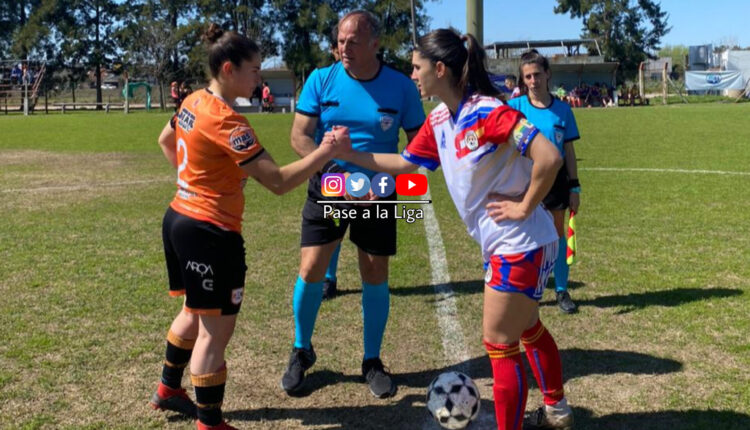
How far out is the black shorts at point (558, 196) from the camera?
5.88 meters

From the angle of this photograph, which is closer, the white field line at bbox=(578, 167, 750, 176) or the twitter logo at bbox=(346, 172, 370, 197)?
the twitter logo at bbox=(346, 172, 370, 197)

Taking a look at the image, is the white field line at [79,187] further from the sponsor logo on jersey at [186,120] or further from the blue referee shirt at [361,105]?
the sponsor logo on jersey at [186,120]

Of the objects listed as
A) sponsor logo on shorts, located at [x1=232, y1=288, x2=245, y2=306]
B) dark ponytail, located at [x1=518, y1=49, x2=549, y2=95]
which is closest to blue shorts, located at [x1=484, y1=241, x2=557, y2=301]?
sponsor logo on shorts, located at [x1=232, y1=288, x2=245, y2=306]

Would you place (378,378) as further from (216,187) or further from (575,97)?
(575,97)

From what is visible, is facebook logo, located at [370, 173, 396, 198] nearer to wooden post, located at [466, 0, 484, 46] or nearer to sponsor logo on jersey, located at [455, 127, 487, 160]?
sponsor logo on jersey, located at [455, 127, 487, 160]

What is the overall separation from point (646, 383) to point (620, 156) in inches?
537

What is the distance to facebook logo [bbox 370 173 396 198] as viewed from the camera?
4598 millimetres

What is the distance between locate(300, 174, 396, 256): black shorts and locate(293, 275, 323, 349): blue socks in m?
0.31

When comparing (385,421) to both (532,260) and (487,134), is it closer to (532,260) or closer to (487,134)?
(532,260)

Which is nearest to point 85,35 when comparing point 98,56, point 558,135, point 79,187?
point 98,56

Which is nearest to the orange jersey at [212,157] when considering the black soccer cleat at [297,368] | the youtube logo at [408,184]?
the black soccer cleat at [297,368]

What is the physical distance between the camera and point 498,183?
11.0 ft

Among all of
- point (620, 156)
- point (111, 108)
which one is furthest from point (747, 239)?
point (111, 108)

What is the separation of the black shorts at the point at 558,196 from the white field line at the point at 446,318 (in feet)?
4.17
